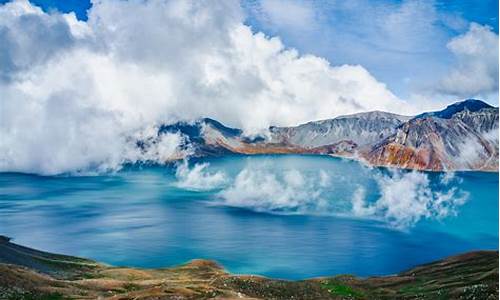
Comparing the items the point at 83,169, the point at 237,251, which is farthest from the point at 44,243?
the point at 83,169

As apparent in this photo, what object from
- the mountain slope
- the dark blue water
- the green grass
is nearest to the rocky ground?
the green grass

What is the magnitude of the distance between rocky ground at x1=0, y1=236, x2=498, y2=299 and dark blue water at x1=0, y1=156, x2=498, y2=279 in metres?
17.8

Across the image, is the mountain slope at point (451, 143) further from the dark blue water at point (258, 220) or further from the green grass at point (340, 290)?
the green grass at point (340, 290)

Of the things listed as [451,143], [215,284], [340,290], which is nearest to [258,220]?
[340,290]

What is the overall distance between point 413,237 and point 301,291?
60.5m

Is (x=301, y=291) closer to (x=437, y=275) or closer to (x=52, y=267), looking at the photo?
(x=437, y=275)

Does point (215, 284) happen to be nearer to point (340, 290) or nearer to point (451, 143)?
point (340, 290)

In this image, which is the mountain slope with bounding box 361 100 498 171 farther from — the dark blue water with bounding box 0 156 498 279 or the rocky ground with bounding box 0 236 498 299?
the rocky ground with bounding box 0 236 498 299

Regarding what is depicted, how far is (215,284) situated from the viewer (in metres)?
32.3

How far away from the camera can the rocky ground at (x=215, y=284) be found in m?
25.9

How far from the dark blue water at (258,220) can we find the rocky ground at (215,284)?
17828 mm

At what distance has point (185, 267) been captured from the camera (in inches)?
2100

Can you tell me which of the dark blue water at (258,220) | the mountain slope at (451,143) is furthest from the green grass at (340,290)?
the mountain slope at (451,143)

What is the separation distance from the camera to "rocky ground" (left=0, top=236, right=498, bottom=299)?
84.9 ft
